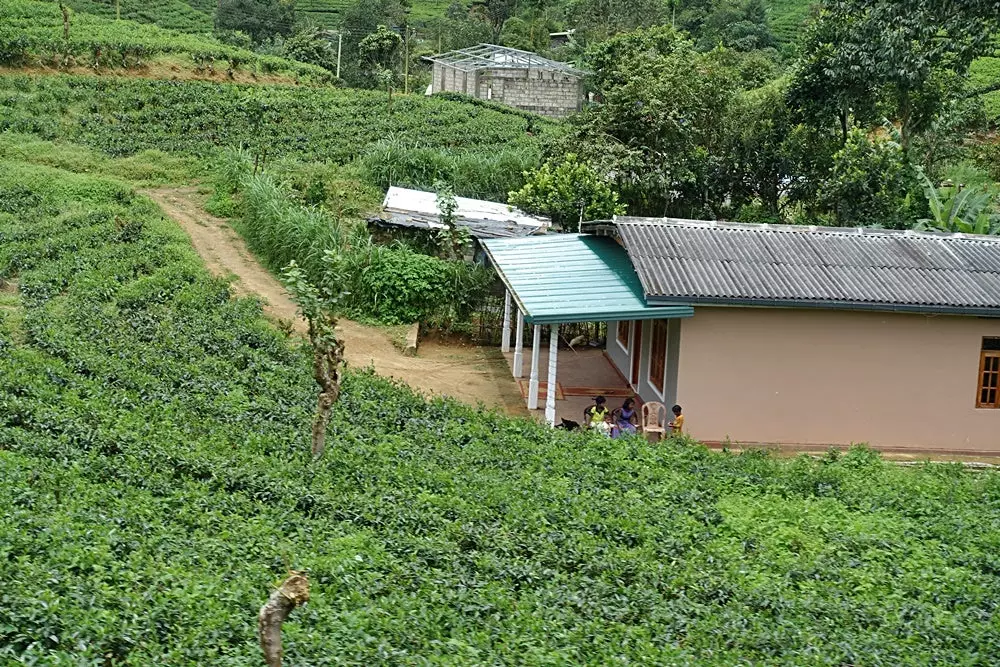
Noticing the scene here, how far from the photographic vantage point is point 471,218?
2528cm

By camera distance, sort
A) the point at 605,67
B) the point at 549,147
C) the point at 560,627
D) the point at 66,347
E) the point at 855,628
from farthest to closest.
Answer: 1. the point at 605,67
2. the point at 549,147
3. the point at 66,347
4. the point at 855,628
5. the point at 560,627

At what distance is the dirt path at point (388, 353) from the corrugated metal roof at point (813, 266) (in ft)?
10.7

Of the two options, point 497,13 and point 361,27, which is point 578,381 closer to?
point 361,27

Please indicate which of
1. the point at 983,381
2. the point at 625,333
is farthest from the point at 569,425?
the point at 983,381

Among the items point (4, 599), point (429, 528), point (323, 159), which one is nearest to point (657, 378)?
point (429, 528)

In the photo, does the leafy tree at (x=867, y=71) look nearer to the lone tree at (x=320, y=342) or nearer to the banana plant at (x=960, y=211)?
the banana plant at (x=960, y=211)

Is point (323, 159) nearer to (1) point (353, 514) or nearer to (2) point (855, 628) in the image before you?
(1) point (353, 514)

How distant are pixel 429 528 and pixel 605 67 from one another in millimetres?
22495

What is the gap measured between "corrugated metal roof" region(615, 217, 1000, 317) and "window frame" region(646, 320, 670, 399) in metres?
1.14

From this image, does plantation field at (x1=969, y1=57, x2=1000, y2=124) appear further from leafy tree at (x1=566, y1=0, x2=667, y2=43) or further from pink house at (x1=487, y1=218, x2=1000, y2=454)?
pink house at (x1=487, y1=218, x2=1000, y2=454)

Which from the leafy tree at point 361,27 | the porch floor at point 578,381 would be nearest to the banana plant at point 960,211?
the porch floor at point 578,381

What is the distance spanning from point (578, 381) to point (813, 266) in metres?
4.78

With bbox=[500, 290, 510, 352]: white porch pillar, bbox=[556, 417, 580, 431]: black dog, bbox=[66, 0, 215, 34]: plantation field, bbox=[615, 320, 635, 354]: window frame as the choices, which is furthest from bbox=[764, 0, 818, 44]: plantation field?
bbox=[556, 417, 580, 431]: black dog

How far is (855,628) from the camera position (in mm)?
9773
